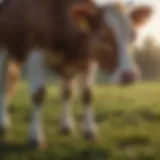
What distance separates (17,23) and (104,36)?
0.63 meters

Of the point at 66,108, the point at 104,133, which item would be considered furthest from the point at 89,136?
the point at 66,108

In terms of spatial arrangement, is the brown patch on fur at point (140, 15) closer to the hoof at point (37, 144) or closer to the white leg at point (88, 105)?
the white leg at point (88, 105)

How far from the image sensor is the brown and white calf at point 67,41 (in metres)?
3.59

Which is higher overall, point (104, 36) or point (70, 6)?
point (70, 6)

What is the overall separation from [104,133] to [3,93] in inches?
33.3

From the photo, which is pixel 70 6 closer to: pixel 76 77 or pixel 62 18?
pixel 62 18

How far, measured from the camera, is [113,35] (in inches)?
140

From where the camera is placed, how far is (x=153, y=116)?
4684mm

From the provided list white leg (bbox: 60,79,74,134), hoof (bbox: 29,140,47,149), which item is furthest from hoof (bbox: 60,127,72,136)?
hoof (bbox: 29,140,47,149)

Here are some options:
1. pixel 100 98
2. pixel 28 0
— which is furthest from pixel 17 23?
pixel 100 98

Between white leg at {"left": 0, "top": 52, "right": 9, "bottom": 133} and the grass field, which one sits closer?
the grass field

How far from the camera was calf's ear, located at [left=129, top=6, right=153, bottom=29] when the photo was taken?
12.7 ft

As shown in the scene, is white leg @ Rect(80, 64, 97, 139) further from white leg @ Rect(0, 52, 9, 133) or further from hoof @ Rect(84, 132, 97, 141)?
white leg @ Rect(0, 52, 9, 133)

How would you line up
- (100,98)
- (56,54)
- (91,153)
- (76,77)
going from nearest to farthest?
(91,153) < (56,54) < (76,77) < (100,98)
